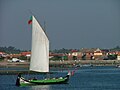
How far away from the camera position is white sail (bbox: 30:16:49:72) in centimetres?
8488

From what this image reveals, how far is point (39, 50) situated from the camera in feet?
281

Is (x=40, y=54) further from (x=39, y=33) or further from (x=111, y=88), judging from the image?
(x=111, y=88)

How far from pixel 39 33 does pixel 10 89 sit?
337 inches

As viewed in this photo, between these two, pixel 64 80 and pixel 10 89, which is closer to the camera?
pixel 10 89

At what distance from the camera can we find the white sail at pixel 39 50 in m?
84.9

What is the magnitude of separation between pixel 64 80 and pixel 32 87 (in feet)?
21.6

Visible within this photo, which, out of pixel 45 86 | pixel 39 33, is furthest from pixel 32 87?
pixel 39 33

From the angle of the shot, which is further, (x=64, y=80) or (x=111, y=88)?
(x=64, y=80)

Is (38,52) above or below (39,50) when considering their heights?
→ below

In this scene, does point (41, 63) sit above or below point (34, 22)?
below

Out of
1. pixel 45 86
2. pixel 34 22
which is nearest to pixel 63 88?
pixel 45 86

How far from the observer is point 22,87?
8575 cm

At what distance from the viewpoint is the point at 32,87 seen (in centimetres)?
8456

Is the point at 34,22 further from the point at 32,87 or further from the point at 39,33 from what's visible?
the point at 32,87
